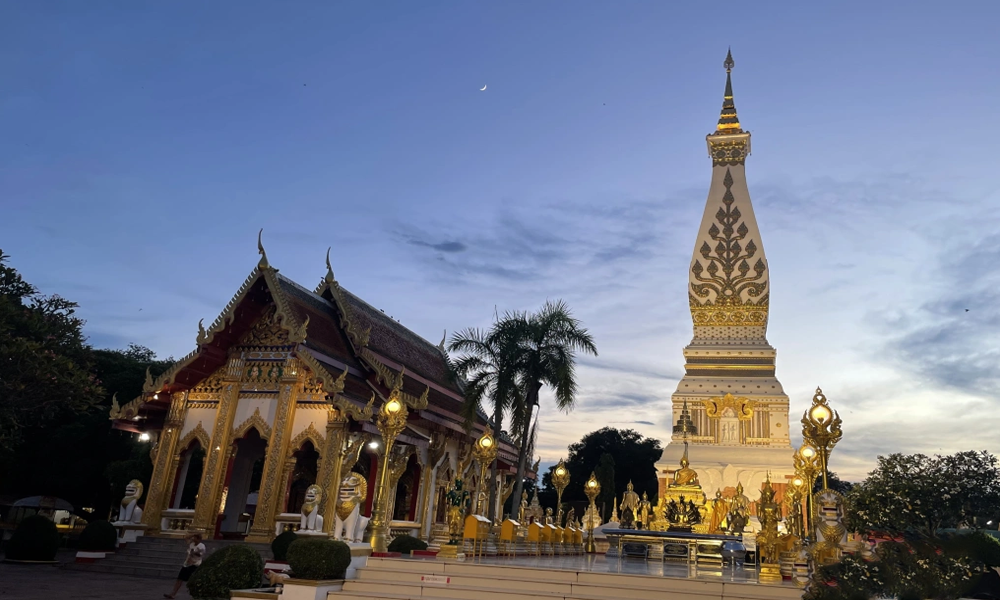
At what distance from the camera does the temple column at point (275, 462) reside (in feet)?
57.0

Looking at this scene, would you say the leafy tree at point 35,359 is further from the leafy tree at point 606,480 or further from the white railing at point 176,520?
the leafy tree at point 606,480

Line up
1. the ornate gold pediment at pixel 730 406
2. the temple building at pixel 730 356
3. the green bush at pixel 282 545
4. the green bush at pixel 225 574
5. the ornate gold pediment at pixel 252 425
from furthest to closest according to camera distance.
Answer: the ornate gold pediment at pixel 730 406
the temple building at pixel 730 356
the ornate gold pediment at pixel 252 425
the green bush at pixel 282 545
the green bush at pixel 225 574

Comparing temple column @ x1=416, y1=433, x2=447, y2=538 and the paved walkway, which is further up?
temple column @ x1=416, y1=433, x2=447, y2=538

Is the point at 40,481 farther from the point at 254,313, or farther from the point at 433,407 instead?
the point at 433,407

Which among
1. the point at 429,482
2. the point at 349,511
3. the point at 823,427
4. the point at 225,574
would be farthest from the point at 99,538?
the point at 823,427

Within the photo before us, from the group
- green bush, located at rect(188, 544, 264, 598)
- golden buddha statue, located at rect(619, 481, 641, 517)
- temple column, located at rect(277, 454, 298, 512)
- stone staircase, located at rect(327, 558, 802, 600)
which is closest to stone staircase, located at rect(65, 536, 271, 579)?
temple column, located at rect(277, 454, 298, 512)

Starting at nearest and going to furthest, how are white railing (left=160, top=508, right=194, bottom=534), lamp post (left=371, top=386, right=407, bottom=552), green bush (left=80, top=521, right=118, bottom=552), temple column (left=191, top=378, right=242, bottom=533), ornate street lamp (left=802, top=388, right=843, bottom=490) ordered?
ornate street lamp (left=802, top=388, right=843, bottom=490), lamp post (left=371, top=386, right=407, bottom=552), green bush (left=80, top=521, right=118, bottom=552), temple column (left=191, top=378, right=242, bottom=533), white railing (left=160, top=508, right=194, bottom=534)

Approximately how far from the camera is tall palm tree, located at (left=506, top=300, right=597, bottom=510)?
20.2 m

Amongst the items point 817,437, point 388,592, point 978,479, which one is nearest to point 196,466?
point 388,592

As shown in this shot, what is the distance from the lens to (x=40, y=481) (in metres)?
28.4

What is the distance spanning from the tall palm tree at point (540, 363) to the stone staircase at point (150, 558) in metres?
7.34

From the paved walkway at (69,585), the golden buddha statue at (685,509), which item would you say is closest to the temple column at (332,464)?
the paved walkway at (69,585)

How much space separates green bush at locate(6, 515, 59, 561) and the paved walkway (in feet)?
1.21

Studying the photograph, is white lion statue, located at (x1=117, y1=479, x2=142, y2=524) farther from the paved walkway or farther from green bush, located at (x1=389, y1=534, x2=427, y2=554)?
green bush, located at (x1=389, y1=534, x2=427, y2=554)
